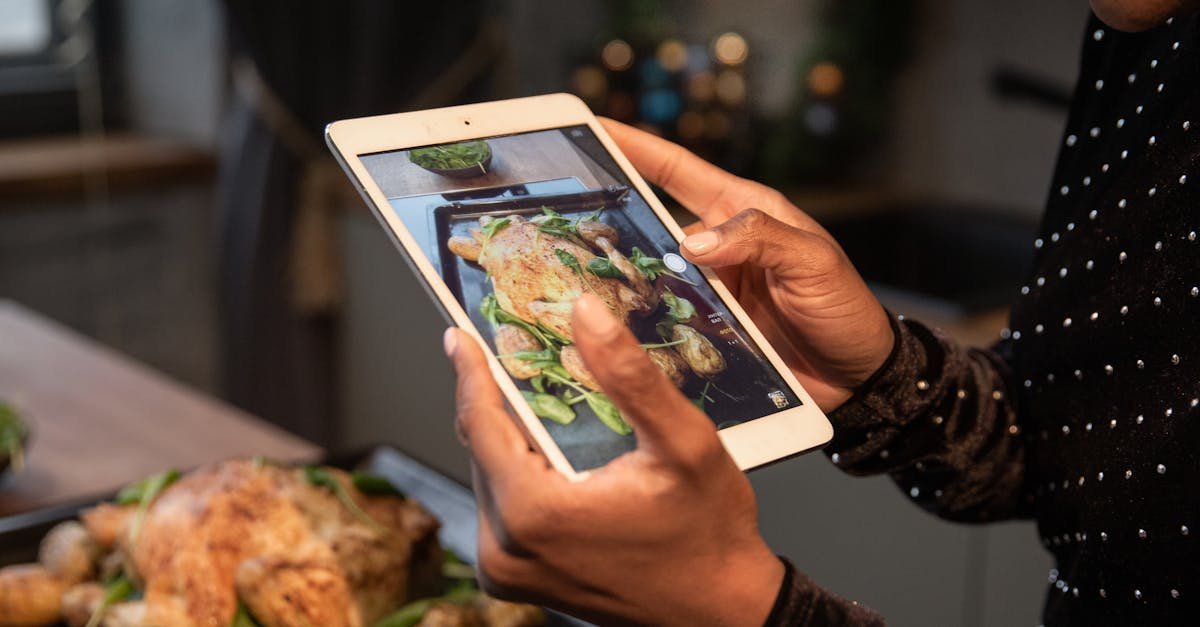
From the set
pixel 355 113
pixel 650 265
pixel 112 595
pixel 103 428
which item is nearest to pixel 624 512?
pixel 650 265

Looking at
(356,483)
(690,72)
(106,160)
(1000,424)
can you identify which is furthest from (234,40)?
(1000,424)

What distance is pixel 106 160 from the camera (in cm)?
250

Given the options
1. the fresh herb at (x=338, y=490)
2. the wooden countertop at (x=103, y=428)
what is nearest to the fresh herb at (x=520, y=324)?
the fresh herb at (x=338, y=490)

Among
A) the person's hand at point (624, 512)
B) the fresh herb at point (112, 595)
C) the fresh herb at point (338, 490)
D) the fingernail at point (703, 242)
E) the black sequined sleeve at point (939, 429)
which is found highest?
the fingernail at point (703, 242)

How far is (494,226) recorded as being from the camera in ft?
1.95

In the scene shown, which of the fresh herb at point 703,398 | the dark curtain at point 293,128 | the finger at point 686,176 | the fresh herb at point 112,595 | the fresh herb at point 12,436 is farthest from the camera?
the dark curtain at point 293,128

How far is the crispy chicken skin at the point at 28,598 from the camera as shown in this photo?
0.81 meters

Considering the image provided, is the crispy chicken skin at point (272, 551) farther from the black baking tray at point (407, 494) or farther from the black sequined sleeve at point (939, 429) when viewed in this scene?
the black sequined sleeve at point (939, 429)

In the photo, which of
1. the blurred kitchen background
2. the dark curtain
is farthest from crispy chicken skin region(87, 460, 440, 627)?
the dark curtain

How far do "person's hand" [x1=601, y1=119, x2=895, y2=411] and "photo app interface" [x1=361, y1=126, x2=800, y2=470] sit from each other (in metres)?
0.04

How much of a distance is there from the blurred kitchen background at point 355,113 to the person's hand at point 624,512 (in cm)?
148

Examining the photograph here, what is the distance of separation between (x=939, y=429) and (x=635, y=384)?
1.17ft

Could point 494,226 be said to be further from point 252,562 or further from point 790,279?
point 252,562

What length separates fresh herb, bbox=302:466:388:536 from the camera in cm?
85
